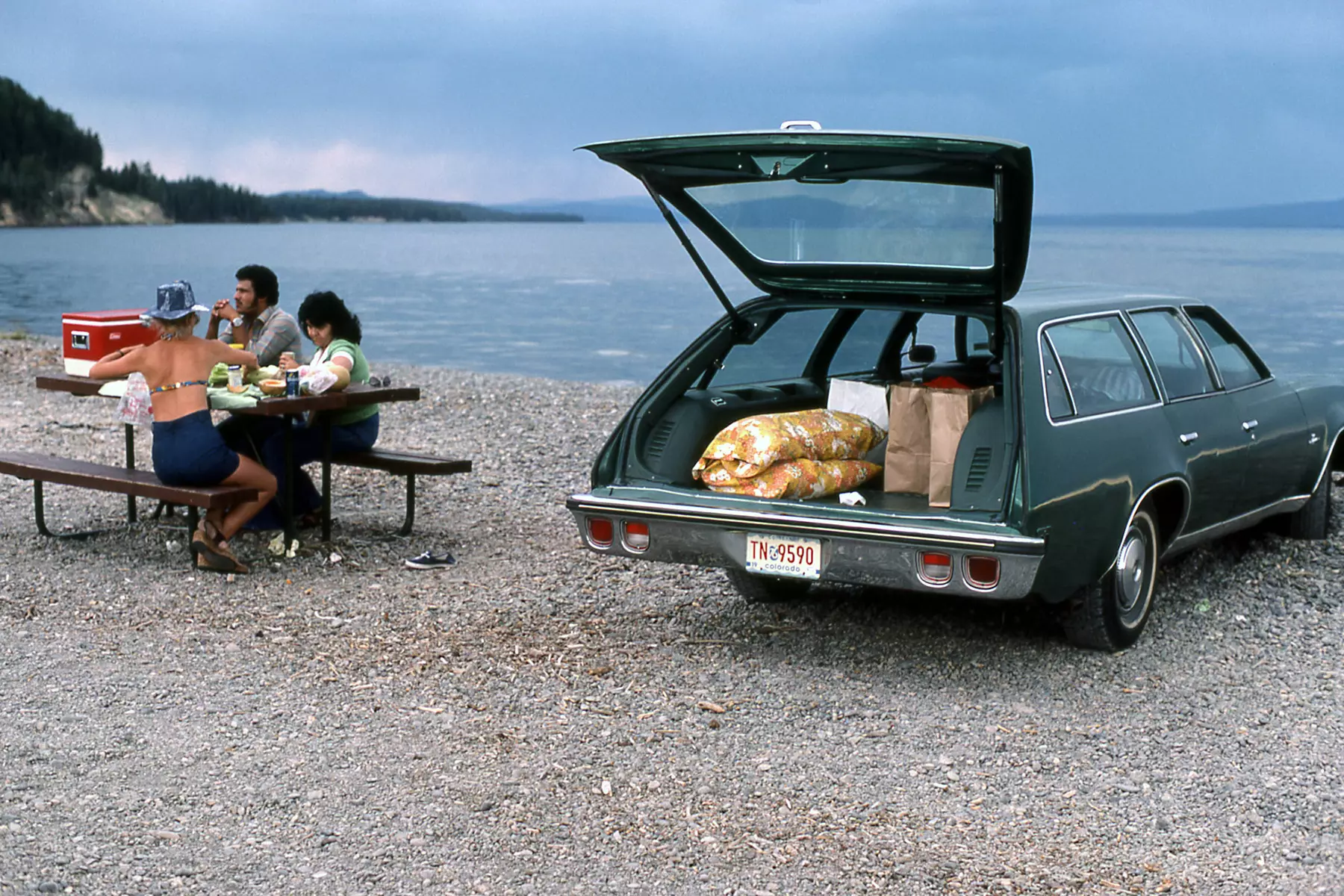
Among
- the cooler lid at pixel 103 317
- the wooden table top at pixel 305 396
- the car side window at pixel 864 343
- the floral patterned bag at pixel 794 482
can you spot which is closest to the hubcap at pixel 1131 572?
the floral patterned bag at pixel 794 482

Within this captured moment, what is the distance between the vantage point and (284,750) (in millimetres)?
4996

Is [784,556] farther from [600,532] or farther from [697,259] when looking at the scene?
[697,259]

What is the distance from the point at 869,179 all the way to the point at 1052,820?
2622 mm

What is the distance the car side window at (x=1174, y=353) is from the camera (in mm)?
6500

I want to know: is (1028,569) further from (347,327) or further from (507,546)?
(347,327)

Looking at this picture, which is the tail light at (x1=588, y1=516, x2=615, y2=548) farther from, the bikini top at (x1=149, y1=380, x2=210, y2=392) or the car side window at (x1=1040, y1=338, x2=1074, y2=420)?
the bikini top at (x1=149, y1=380, x2=210, y2=392)

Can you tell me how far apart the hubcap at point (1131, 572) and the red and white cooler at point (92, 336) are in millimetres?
5370

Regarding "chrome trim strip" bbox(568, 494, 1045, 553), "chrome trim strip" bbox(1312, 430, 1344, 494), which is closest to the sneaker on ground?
"chrome trim strip" bbox(568, 494, 1045, 553)

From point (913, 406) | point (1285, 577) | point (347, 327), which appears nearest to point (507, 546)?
point (347, 327)

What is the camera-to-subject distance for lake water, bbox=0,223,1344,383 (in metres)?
32.3

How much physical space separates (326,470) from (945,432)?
3663 millimetres

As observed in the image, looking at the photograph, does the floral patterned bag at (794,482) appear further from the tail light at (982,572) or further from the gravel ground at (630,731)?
→ the tail light at (982,572)

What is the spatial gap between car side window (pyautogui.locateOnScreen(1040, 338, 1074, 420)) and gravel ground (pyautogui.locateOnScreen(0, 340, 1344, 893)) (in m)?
1.05

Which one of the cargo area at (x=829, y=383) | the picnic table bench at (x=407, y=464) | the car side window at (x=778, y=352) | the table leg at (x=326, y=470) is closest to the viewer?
the cargo area at (x=829, y=383)
